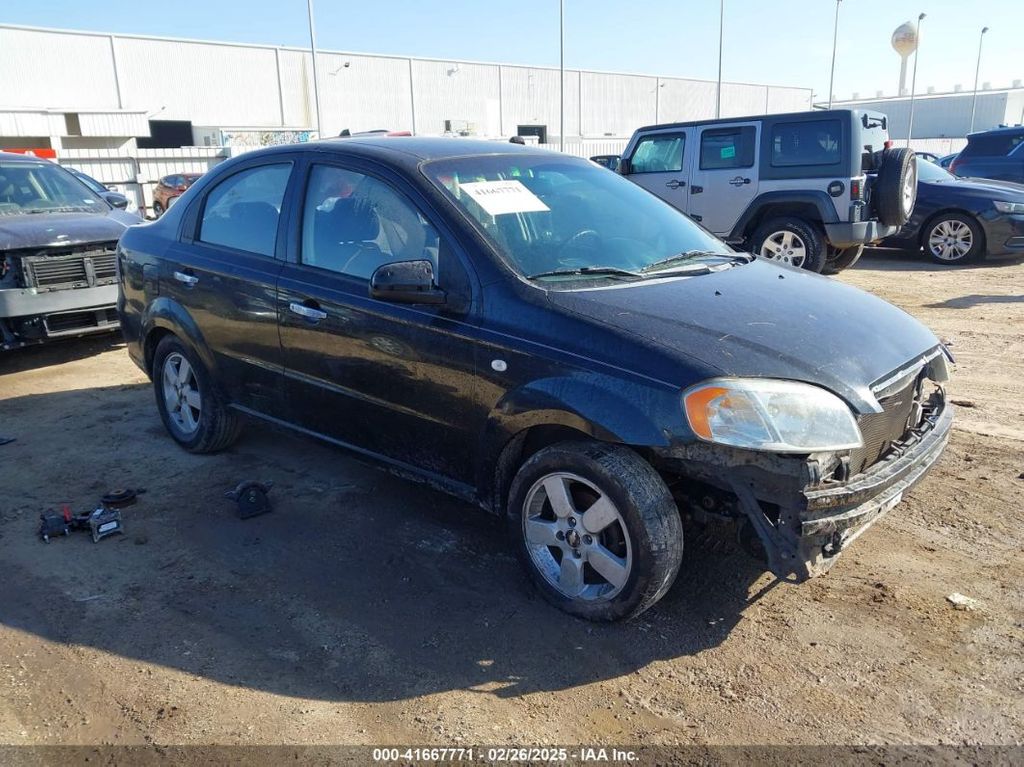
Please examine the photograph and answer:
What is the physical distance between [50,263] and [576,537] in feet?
19.3

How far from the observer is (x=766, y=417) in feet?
8.67

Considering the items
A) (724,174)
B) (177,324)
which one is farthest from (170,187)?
(177,324)

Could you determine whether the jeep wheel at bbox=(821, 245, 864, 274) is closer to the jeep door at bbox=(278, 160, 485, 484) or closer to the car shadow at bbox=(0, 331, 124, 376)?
the jeep door at bbox=(278, 160, 485, 484)

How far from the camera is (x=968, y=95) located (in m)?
68.1

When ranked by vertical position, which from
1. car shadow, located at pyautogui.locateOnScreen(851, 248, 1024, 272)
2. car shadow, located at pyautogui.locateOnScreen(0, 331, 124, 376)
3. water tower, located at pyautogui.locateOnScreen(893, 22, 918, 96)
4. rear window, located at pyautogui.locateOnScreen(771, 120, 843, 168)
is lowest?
car shadow, located at pyautogui.locateOnScreen(0, 331, 124, 376)

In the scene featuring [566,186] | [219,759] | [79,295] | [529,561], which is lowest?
[219,759]

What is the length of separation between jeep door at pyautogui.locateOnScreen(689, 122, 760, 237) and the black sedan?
2.98 m

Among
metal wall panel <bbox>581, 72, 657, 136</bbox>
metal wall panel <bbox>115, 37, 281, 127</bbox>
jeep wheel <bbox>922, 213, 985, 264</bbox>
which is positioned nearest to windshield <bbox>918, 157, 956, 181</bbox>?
jeep wheel <bbox>922, 213, 985, 264</bbox>

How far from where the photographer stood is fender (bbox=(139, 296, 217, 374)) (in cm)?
454

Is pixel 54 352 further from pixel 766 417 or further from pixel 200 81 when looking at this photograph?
pixel 200 81

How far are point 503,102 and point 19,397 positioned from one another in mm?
49371

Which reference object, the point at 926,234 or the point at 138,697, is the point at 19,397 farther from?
the point at 926,234

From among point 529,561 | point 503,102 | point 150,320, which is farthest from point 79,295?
point 503,102

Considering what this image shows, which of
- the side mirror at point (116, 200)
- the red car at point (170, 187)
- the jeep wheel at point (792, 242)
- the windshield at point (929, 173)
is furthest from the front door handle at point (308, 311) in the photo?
the red car at point (170, 187)
